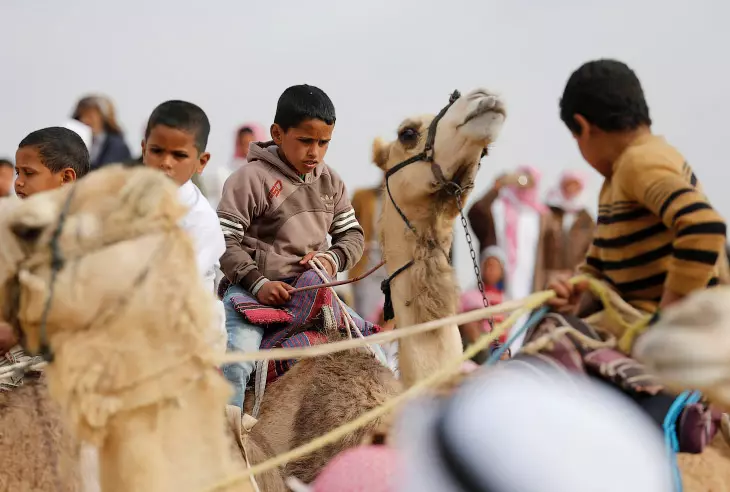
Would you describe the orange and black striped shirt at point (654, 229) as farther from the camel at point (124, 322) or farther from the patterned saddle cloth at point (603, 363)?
the camel at point (124, 322)

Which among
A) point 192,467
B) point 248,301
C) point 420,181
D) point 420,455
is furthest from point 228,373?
point 420,455

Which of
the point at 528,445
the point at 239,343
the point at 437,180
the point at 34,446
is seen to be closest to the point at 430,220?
the point at 437,180

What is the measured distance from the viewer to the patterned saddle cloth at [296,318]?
173 inches

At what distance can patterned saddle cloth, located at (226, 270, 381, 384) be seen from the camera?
4.38m

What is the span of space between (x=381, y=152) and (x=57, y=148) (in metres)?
1.51

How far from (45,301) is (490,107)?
7.60 feet

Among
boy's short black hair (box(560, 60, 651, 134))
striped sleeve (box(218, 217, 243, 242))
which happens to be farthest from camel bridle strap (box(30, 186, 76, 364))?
striped sleeve (box(218, 217, 243, 242))

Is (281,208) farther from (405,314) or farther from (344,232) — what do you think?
(405,314)

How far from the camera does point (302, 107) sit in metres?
4.66

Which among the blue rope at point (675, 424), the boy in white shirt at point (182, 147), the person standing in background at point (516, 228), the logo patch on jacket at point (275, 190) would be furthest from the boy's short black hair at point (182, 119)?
the person standing in background at point (516, 228)

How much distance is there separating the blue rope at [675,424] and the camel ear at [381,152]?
2486 millimetres

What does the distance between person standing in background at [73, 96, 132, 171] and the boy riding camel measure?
5.23m

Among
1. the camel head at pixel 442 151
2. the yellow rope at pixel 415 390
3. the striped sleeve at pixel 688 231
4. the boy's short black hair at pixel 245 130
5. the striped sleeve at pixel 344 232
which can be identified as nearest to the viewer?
the yellow rope at pixel 415 390

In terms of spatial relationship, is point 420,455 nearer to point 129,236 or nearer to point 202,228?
point 129,236
